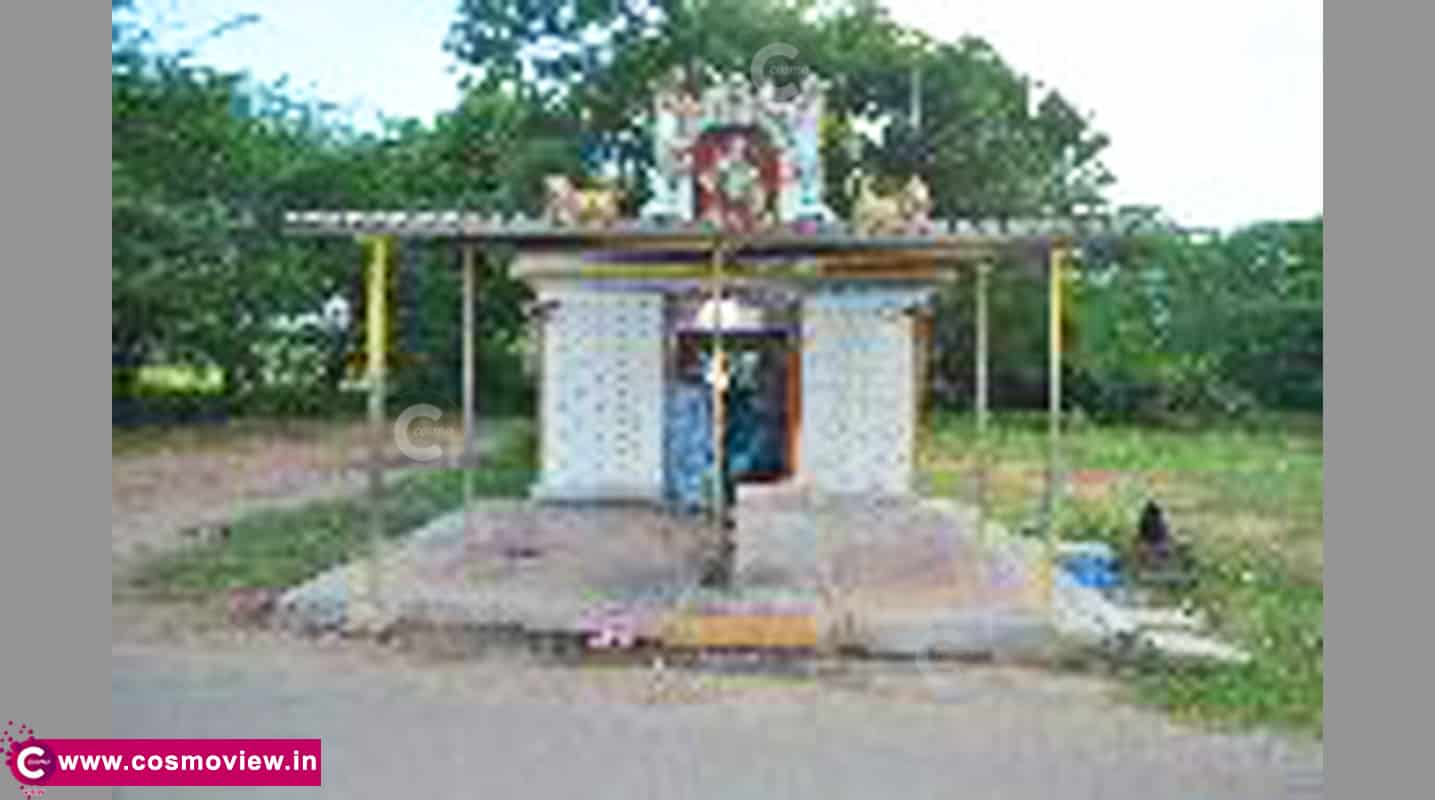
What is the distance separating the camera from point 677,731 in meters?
8.42

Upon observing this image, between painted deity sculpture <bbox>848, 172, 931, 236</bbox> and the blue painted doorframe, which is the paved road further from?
the blue painted doorframe

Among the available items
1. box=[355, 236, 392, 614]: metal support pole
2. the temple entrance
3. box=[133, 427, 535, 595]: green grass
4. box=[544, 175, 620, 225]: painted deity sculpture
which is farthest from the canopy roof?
the temple entrance

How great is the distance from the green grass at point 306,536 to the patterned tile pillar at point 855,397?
371 cm

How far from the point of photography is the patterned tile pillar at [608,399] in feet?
57.8

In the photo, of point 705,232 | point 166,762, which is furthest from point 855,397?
point 166,762

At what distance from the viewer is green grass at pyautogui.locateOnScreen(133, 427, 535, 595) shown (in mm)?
13297

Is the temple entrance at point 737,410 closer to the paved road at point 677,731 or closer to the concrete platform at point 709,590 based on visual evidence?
the concrete platform at point 709,590

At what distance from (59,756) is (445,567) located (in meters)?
7.27

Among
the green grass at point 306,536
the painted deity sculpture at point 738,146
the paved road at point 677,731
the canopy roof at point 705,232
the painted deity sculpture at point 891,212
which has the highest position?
the painted deity sculpture at point 738,146

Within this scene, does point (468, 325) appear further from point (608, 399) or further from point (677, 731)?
point (677, 731)

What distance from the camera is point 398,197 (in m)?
34.8

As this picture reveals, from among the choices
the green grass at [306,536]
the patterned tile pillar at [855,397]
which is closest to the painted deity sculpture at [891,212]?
the patterned tile pillar at [855,397]

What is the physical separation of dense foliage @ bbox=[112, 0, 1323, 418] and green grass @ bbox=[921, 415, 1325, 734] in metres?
2.12

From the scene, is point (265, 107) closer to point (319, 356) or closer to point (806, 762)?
point (319, 356)
